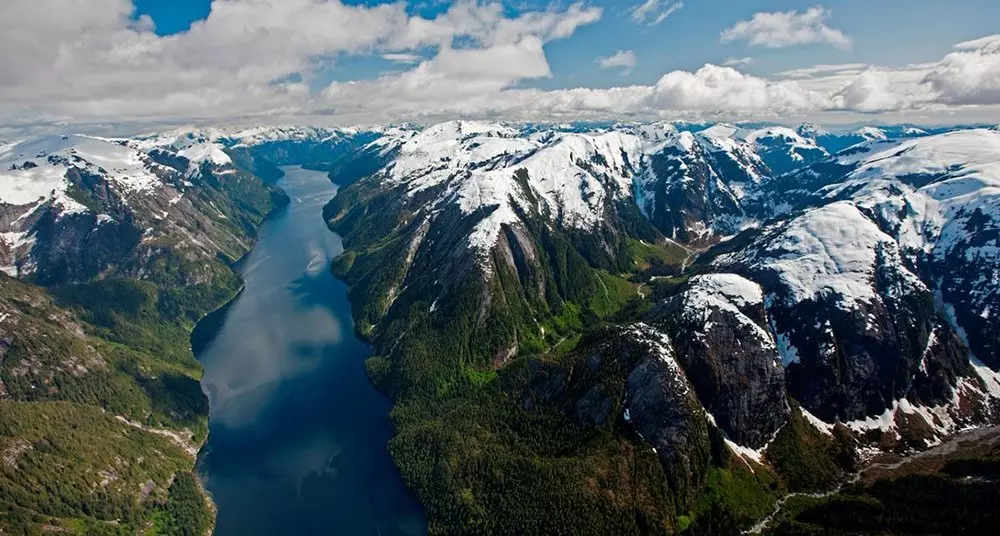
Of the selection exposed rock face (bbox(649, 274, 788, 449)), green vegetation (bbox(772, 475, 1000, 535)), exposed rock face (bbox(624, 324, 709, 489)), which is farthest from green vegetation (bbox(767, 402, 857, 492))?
exposed rock face (bbox(624, 324, 709, 489))

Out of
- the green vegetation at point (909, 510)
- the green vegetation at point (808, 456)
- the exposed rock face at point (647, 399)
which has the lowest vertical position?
the green vegetation at point (808, 456)

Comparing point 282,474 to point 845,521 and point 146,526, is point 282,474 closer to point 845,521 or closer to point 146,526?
point 146,526

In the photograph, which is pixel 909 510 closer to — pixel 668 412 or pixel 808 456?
pixel 808 456

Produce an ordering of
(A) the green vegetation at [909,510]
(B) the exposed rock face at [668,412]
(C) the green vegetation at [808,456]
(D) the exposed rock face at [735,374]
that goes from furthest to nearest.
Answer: (D) the exposed rock face at [735,374] → (C) the green vegetation at [808,456] → (B) the exposed rock face at [668,412] → (A) the green vegetation at [909,510]

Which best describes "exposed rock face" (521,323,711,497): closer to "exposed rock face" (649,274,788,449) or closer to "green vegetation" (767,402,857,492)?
"exposed rock face" (649,274,788,449)

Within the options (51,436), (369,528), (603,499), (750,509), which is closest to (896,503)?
(750,509)

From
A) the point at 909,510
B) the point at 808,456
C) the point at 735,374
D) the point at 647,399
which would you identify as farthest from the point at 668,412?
the point at 909,510

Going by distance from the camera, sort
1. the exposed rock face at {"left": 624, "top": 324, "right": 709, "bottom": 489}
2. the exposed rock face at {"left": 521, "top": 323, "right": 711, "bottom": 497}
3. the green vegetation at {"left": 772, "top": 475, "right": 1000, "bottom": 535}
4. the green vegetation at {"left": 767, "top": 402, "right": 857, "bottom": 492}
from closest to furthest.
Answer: the green vegetation at {"left": 772, "top": 475, "right": 1000, "bottom": 535}
the exposed rock face at {"left": 624, "top": 324, "right": 709, "bottom": 489}
the exposed rock face at {"left": 521, "top": 323, "right": 711, "bottom": 497}
the green vegetation at {"left": 767, "top": 402, "right": 857, "bottom": 492}

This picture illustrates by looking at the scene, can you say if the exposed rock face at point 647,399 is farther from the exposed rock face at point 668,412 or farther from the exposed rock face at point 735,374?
the exposed rock face at point 735,374

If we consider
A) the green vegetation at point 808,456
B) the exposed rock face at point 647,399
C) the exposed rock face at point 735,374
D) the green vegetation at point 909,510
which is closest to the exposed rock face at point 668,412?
the exposed rock face at point 647,399

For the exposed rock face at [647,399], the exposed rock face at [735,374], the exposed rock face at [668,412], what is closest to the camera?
the exposed rock face at [668,412]

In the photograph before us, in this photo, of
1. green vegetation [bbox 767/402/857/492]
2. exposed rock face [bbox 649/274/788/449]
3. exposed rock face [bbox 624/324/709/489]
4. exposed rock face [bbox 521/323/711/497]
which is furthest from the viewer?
exposed rock face [bbox 649/274/788/449]
